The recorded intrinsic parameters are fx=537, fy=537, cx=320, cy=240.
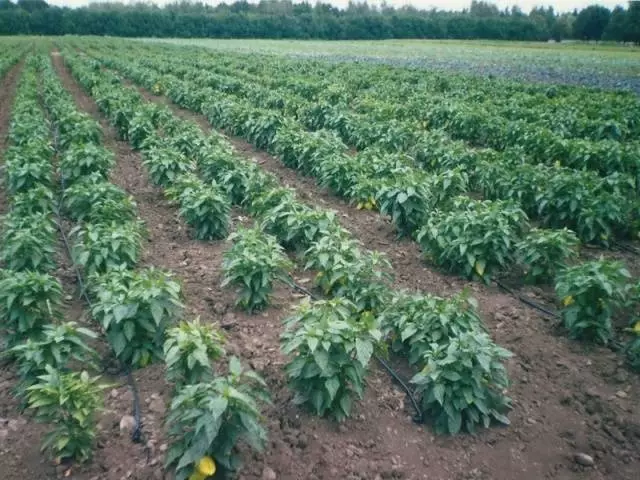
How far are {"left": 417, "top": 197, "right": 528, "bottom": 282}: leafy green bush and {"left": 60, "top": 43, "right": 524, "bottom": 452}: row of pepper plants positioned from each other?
105 centimetres

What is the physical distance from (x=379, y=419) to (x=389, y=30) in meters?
98.8

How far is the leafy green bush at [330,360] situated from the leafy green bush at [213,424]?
2.13 feet

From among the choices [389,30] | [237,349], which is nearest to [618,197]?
[237,349]

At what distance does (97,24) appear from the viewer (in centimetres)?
9056

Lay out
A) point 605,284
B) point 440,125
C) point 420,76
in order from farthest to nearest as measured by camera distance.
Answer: point 420,76 → point 440,125 → point 605,284

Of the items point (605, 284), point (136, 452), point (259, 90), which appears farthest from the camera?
point (259, 90)

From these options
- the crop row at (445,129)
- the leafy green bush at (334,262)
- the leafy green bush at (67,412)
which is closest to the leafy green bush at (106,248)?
the leafy green bush at (334,262)

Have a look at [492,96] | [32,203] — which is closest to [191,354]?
[32,203]

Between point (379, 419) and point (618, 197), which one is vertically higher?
point (618, 197)

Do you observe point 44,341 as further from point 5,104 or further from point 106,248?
point 5,104

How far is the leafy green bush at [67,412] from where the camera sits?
12.9ft

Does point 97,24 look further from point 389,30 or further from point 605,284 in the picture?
point 605,284

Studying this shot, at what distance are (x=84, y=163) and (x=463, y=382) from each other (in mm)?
8294

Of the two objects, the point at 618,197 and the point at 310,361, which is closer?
the point at 310,361
